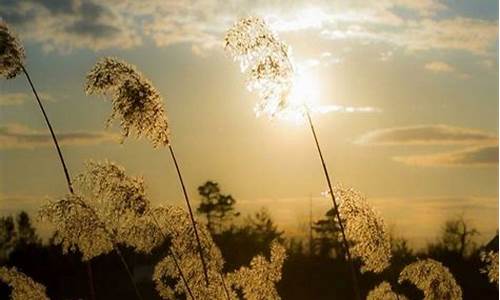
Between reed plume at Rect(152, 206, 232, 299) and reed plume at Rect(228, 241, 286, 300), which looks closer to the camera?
reed plume at Rect(152, 206, 232, 299)

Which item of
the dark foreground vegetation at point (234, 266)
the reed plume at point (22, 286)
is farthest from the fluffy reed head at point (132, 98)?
the dark foreground vegetation at point (234, 266)

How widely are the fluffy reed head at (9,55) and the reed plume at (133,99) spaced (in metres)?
0.64

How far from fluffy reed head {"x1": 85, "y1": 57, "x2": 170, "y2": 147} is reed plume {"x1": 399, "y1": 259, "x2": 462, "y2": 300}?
1.76 m

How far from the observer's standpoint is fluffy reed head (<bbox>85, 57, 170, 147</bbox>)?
500cm

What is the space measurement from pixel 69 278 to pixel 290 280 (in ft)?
26.0

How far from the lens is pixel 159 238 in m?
5.63

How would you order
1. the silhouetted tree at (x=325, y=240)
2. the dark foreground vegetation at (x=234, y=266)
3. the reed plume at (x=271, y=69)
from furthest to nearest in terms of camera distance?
the silhouetted tree at (x=325, y=240) < the dark foreground vegetation at (x=234, y=266) < the reed plume at (x=271, y=69)

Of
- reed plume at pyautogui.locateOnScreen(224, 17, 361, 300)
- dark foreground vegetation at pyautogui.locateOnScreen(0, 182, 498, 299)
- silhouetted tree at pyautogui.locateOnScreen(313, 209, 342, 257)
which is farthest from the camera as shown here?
silhouetted tree at pyautogui.locateOnScreen(313, 209, 342, 257)

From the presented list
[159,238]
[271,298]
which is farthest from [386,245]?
[159,238]

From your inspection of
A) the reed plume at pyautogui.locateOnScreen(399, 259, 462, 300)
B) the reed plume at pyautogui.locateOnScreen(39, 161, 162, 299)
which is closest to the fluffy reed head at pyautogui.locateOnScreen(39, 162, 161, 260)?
the reed plume at pyautogui.locateOnScreen(39, 161, 162, 299)

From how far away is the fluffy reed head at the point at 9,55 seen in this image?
546 cm

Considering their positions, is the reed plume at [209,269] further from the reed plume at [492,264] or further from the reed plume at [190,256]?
the reed plume at [492,264]

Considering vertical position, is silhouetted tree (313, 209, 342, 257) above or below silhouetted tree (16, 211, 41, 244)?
below

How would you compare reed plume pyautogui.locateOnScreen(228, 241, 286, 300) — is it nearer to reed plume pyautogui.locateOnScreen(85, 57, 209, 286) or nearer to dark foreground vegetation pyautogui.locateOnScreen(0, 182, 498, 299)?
reed plume pyautogui.locateOnScreen(85, 57, 209, 286)
